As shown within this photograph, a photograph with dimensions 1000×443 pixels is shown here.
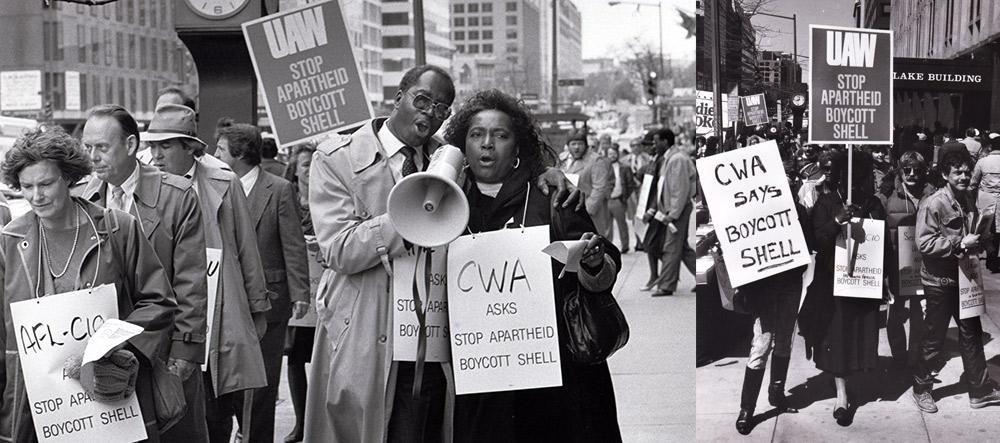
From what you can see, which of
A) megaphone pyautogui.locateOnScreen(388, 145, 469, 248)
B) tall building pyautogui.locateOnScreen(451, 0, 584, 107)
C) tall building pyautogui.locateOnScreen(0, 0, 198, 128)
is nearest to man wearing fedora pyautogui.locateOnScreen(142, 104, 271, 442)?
megaphone pyautogui.locateOnScreen(388, 145, 469, 248)

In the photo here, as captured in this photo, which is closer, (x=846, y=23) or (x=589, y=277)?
(x=589, y=277)

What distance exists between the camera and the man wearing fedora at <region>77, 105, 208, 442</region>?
14.1 ft

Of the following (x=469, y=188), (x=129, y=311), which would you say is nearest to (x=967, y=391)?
(x=469, y=188)

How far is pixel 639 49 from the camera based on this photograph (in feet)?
244

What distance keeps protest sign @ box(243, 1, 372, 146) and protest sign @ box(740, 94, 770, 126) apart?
116 inches

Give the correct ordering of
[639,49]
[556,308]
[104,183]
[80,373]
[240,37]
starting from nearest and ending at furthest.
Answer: [80,373] < [556,308] < [104,183] < [240,37] < [639,49]

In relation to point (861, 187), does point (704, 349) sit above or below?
below

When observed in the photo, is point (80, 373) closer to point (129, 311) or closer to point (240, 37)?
point (129, 311)

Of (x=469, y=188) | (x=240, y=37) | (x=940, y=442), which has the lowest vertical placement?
(x=940, y=442)

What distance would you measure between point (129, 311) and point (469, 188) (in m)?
1.10

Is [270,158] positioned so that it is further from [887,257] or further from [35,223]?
[35,223]

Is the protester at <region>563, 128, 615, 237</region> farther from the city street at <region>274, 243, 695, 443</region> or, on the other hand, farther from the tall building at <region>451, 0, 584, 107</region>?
the tall building at <region>451, 0, 584, 107</region>

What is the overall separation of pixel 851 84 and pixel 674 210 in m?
7.72

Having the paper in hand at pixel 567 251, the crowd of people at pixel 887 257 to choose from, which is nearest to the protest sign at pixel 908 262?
the crowd of people at pixel 887 257
